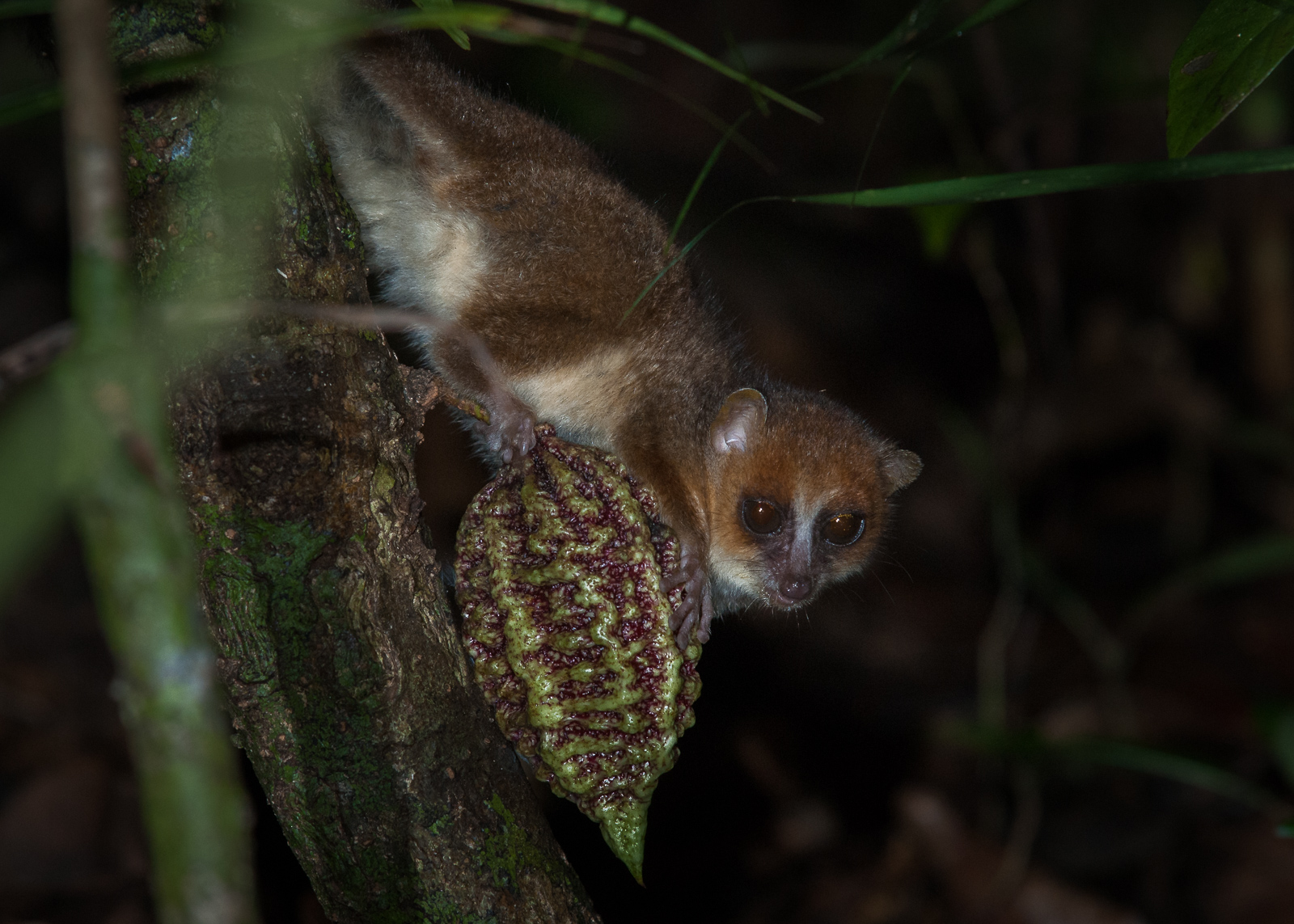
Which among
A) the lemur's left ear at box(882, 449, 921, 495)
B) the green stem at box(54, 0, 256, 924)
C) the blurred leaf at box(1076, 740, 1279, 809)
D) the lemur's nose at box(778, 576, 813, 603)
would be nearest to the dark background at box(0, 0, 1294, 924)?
the blurred leaf at box(1076, 740, 1279, 809)

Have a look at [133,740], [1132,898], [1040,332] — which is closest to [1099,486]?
[1040,332]

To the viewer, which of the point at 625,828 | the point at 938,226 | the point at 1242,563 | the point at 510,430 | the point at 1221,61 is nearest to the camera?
the point at 1221,61

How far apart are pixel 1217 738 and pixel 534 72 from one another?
572 centimetres

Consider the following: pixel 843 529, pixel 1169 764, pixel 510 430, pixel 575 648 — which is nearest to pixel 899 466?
pixel 843 529

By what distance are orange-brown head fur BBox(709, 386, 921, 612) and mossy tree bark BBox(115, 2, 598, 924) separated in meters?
1.55

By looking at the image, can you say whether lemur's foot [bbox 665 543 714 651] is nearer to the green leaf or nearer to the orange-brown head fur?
the orange-brown head fur

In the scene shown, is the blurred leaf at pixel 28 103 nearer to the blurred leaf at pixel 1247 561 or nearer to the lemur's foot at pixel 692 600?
the lemur's foot at pixel 692 600

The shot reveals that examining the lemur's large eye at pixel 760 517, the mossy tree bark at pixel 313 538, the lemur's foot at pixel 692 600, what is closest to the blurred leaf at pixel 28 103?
the mossy tree bark at pixel 313 538

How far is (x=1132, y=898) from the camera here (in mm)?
5238

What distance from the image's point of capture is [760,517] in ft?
11.7

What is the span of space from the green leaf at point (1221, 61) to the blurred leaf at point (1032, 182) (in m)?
0.05

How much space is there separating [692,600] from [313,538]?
52.2 inches

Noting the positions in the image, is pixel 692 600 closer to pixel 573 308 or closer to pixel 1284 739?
pixel 573 308

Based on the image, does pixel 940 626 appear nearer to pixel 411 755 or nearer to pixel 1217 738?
pixel 1217 738
